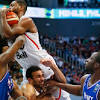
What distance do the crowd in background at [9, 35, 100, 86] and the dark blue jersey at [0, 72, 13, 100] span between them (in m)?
9.13

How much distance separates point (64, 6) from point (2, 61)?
1576cm

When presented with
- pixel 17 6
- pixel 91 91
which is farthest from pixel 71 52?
pixel 91 91

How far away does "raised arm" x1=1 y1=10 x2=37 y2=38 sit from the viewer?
122 inches

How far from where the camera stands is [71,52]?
14.9 metres

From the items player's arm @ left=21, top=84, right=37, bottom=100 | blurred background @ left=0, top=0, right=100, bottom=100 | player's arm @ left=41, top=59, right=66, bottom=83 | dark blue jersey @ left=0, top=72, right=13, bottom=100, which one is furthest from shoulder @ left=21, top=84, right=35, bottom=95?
blurred background @ left=0, top=0, right=100, bottom=100

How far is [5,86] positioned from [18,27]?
→ 32.3 inches

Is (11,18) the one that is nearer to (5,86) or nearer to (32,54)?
(32,54)

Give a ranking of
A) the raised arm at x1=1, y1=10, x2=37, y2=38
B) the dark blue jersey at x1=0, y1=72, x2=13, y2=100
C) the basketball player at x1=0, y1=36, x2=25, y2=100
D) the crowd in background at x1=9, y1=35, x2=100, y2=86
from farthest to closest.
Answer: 1. the crowd in background at x1=9, y1=35, x2=100, y2=86
2. the raised arm at x1=1, y1=10, x2=37, y2=38
3. the dark blue jersey at x1=0, y1=72, x2=13, y2=100
4. the basketball player at x1=0, y1=36, x2=25, y2=100

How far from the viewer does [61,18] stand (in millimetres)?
17781

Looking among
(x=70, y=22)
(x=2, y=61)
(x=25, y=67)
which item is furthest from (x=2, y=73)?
(x=70, y=22)

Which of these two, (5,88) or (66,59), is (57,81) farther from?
(66,59)

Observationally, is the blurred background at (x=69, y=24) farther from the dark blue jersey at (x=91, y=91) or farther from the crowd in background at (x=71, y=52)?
the dark blue jersey at (x=91, y=91)

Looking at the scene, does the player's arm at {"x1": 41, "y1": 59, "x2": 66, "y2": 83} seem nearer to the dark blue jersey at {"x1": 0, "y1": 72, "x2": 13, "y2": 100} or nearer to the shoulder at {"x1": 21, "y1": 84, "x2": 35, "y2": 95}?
the shoulder at {"x1": 21, "y1": 84, "x2": 35, "y2": 95}

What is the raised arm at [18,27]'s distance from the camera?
3.09m
